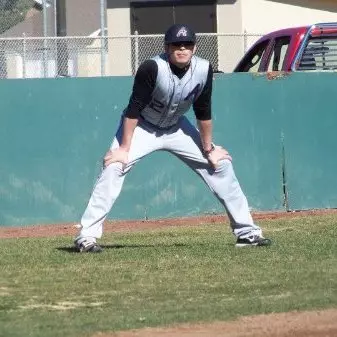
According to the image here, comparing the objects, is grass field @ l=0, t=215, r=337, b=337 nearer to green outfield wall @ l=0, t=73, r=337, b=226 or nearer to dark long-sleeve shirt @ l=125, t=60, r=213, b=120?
dark long-sleeve shirt @ l=125, t=60, r=213, b=120

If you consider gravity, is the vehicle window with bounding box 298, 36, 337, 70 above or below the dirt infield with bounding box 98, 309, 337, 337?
above

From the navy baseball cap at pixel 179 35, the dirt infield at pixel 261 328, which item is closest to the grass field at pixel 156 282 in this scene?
the dirt infield at pixel 261 328

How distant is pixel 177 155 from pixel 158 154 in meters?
5.03

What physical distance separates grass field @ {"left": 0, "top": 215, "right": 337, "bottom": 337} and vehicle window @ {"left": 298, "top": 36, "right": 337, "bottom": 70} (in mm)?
5157

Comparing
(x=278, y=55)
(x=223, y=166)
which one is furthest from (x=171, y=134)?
(x=278, y=55)

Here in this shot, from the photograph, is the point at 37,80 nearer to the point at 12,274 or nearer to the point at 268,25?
the point at 12,274

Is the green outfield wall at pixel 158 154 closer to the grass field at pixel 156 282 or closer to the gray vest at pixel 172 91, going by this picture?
the grass field at pixel 156 282

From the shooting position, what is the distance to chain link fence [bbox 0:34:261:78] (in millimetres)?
23250

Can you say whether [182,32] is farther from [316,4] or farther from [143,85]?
[316,4]

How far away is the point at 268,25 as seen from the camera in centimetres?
2872

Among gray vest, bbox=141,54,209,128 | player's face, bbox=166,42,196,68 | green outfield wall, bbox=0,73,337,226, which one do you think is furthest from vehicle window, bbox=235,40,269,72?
player's face, bbox=166,42,196,68

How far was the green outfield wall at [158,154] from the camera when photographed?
15.0 m

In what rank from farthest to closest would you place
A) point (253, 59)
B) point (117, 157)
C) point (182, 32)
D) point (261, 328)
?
point (253, 59)
point (117, 157)
point (182, 32)
point (261, 328)

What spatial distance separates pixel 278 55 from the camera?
17.0 m
